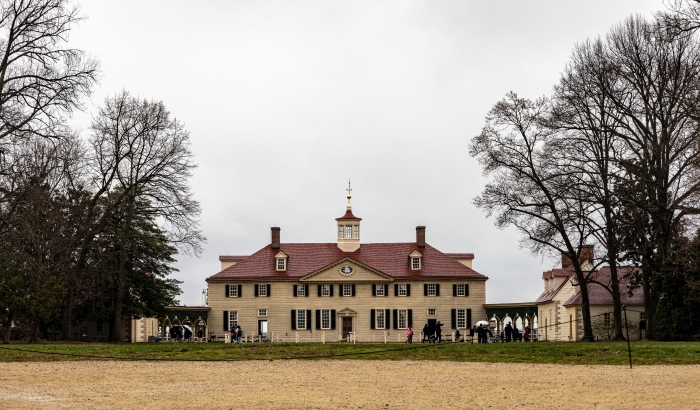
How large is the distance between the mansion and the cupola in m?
3.09

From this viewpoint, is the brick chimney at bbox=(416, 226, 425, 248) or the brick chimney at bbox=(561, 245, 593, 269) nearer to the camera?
the brick chimney at bbox=(561, 245, 593, 269)

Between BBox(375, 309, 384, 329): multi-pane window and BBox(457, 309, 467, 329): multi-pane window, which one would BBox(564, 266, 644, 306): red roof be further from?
BBox(375, 309, 384, 329): multi-pane window

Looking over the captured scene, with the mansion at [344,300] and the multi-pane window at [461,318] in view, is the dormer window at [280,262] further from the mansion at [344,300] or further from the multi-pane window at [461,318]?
the multi-pane window at [461,318]

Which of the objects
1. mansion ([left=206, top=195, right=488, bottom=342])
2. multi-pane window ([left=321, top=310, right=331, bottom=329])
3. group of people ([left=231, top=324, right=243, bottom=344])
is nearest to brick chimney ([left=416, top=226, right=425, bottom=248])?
mansion ([left=206, top=195, right=488, bottom=342])

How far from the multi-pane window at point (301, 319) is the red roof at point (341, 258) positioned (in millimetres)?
2344

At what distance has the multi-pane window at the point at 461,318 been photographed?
6925 centimetres

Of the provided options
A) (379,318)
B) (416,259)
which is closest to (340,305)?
(379,318)

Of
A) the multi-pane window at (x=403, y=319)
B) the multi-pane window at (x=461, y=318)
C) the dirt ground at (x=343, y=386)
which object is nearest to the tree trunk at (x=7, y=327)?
the dirt ground at (x=343, y=386)

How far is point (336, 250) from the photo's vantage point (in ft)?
241

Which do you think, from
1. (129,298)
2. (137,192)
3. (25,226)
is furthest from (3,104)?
(129,298)

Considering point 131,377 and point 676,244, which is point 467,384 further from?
point 676,244

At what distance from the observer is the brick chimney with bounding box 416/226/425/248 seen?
240 ft

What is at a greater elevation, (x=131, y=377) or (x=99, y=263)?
(x=99, y=263)

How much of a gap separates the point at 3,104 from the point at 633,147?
24.2 metres
